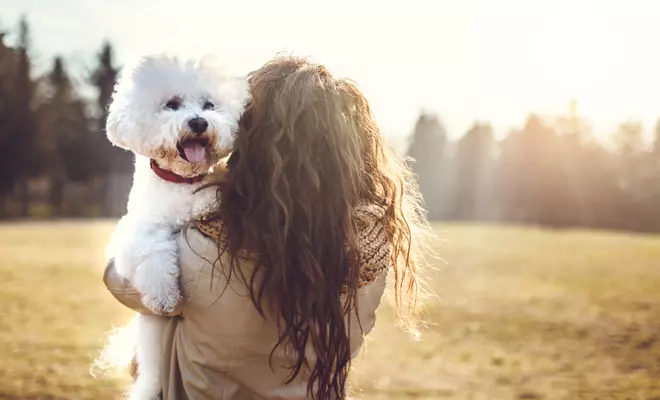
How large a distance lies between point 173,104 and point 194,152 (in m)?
0.17

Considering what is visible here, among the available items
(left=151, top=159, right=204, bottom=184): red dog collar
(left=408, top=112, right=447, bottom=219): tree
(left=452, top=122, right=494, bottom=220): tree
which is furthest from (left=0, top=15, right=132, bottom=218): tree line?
(left=151, top=159, right=204, bottom=184): red dog collar

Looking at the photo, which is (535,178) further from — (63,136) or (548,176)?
(63,136)

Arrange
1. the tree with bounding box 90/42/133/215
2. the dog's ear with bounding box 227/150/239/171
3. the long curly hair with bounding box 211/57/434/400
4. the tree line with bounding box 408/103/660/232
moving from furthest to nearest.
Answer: the tree with bounding box 90/42/133/215
the tree line with bounding box 408/103/660/232
the dog's ear with bounding box 227/150/239/171
the long curly hair with bounding box 211/57/434/400

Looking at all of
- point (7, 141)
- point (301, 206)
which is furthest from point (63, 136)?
point (301, 206)

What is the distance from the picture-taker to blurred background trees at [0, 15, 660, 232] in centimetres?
2781

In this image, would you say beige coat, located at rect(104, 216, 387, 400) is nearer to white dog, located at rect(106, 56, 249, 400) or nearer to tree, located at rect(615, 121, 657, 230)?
white dog, located at rect(106, 56, 249, 400)

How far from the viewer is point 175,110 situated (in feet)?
6.41

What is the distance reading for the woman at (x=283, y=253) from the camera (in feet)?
5.51

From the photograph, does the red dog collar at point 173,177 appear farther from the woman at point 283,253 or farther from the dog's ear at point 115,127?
the woman at point 283,253

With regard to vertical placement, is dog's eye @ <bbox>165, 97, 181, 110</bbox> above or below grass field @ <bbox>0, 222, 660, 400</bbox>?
above

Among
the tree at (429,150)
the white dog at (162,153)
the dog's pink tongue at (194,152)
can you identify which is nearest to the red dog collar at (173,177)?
the white dog at (162,153)

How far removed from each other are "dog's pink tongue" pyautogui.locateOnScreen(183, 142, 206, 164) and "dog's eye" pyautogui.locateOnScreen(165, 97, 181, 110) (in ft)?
0.43

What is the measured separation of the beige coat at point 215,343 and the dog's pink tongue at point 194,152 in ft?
0.71

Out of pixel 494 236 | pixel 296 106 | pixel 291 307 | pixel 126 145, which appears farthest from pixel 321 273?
pixel 494 236
